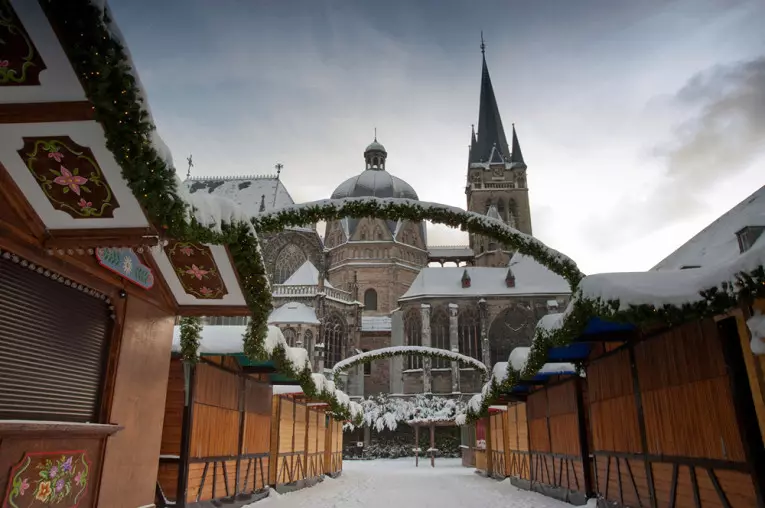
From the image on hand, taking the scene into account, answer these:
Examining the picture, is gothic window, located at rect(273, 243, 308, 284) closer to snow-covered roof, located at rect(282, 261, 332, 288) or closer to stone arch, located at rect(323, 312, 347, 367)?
snow-covered roof, located at rect(282, 261, 332, 288)

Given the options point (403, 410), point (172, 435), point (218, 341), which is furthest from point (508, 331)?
point (172, 435)

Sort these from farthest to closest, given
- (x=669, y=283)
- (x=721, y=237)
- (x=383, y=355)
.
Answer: (x=383, y=355) < (x=721, y=237) < (x=669, y=283)

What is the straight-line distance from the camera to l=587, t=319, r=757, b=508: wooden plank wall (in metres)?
5.14

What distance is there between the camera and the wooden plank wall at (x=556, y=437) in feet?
32.7

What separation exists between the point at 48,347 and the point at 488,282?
37164 millimetres

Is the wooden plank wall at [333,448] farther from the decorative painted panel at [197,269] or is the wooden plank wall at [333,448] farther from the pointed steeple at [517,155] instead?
the pointed steeple at [517,155]

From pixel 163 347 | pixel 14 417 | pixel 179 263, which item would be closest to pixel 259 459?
pixel 163 347

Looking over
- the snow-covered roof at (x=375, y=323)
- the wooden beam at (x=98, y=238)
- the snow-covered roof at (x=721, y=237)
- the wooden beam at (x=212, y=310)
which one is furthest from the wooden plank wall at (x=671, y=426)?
the snow-covered roof at (x=375, y=323)

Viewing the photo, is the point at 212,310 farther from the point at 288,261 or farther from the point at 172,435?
the point at 288,261

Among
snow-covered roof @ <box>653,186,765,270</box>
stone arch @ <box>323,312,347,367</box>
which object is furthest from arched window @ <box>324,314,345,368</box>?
snow-covered roof @ <box>653,186,765,270</box>

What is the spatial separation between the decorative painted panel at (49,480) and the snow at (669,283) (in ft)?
15.7

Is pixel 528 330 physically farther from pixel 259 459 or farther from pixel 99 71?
pixel 99 71

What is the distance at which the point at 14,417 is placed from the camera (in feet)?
12.6

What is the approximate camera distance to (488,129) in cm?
5688
